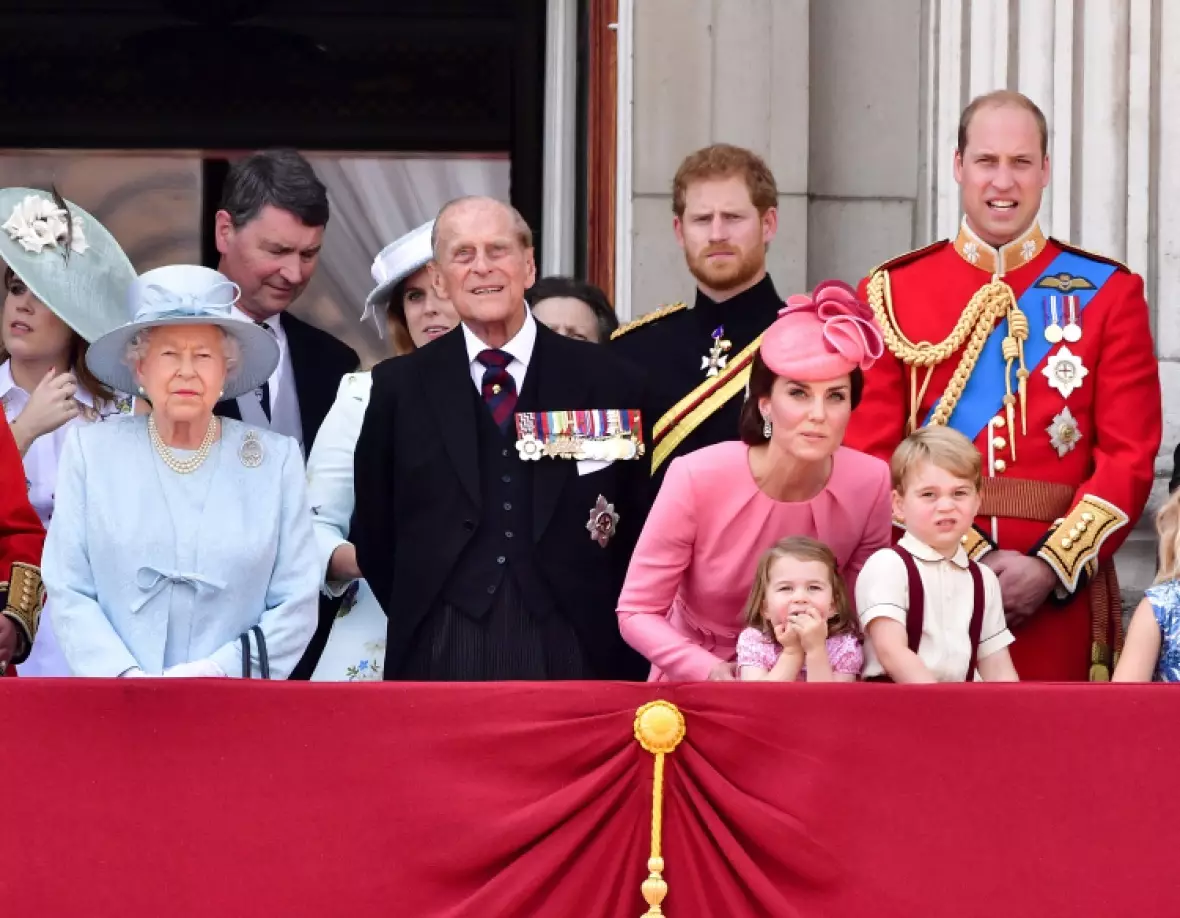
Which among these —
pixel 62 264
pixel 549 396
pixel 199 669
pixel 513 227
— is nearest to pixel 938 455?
pixel 549 396

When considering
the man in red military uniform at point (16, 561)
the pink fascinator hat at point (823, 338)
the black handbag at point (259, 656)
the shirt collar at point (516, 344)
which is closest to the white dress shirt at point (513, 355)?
the shirt collar at point (516, 344)

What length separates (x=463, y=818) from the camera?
422 cm

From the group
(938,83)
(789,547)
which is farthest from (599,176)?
(789,547)

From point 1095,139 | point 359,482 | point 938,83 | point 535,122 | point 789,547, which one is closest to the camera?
point 789,547

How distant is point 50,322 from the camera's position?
547 centimetres

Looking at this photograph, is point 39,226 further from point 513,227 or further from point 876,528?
point 876,528

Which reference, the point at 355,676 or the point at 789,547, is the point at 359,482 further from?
the point at 789,547

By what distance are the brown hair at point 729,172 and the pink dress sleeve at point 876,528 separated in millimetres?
954

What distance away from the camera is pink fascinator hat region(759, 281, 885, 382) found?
459 centimetres

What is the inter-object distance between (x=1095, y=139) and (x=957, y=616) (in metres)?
2.08

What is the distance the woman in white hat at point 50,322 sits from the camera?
539 cm

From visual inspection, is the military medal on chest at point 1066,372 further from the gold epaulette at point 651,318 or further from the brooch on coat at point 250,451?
the brooch on coat at point 250,451

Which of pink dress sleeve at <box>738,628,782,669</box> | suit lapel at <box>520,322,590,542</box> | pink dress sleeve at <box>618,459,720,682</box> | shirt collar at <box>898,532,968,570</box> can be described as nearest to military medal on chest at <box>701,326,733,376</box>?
suit lapel at <box>520,322,590,542</box>

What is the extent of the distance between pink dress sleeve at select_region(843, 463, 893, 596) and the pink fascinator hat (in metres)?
0.24
